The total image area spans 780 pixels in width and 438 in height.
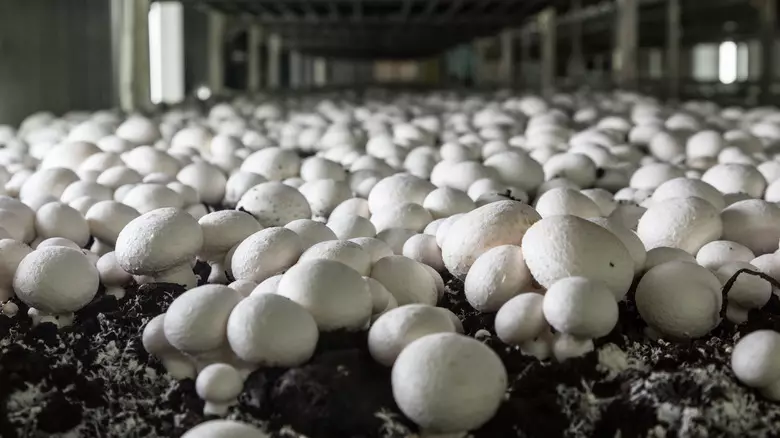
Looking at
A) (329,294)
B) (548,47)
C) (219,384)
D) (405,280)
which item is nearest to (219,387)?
(219,384)

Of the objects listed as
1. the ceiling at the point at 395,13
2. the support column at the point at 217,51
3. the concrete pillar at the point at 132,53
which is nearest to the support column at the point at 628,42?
the ceiling at the point at 395,13

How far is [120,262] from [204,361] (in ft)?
0.68

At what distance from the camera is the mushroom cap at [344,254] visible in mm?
722

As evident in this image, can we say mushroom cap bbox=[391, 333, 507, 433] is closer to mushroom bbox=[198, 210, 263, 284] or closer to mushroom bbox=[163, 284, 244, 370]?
mushroom bbox=[163, 284, 244, 370]

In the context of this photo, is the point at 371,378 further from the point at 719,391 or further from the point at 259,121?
the point at 259,121

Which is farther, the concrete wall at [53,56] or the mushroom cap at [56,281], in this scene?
the concrete wall at [53,56]

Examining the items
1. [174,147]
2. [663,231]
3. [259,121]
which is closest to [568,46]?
[259,121]

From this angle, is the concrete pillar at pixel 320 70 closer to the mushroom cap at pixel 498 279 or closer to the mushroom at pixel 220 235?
the mushroom at pixel 220 235

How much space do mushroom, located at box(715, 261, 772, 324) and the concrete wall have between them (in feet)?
6.69

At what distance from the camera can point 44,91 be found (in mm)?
2490

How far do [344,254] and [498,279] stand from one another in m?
0.13

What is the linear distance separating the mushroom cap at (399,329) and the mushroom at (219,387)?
0.32ft

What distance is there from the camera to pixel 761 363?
23.1 inches

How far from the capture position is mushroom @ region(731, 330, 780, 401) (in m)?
0.59
